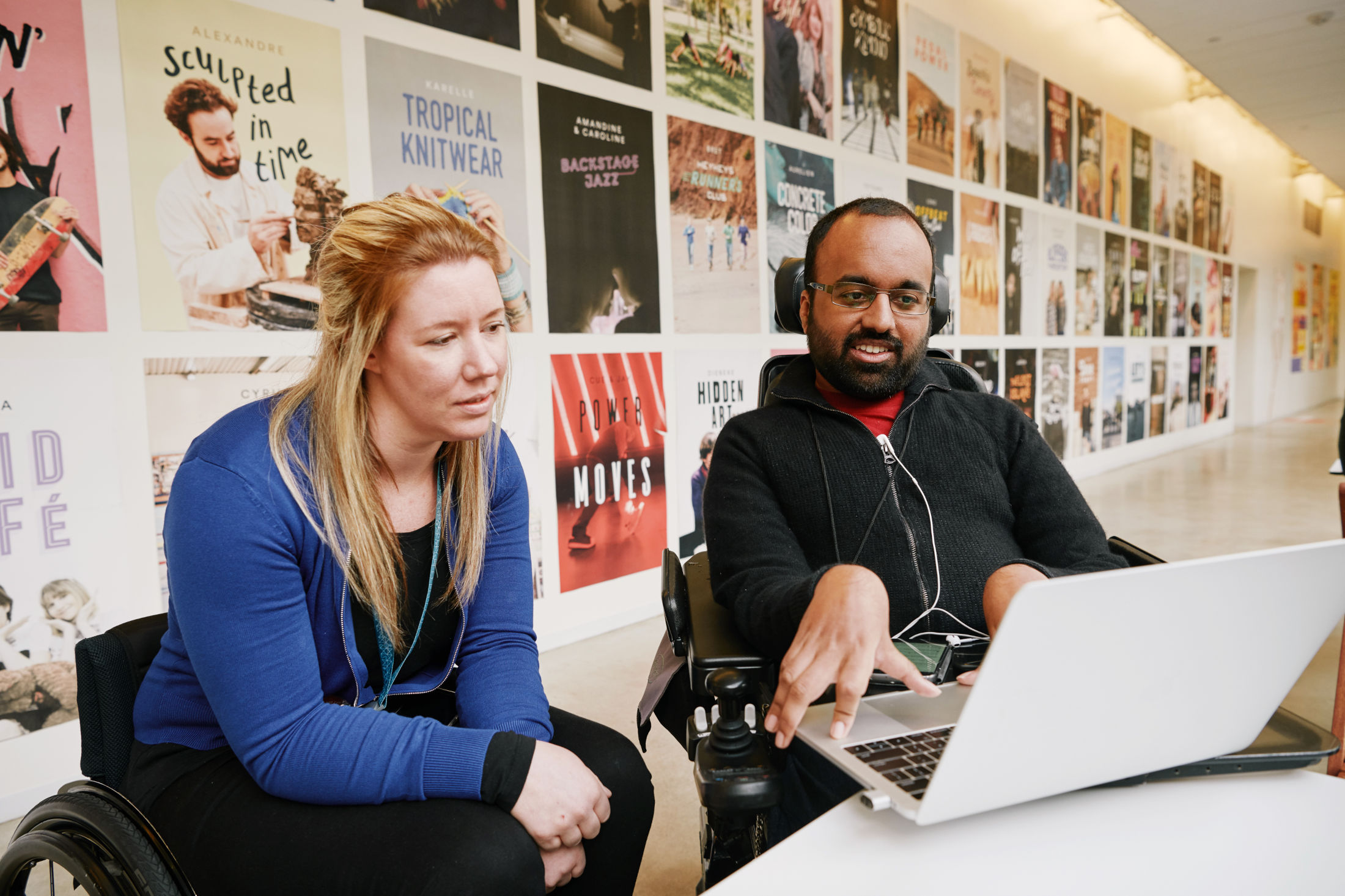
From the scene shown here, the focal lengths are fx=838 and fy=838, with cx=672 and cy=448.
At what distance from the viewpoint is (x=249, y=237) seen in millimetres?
2402

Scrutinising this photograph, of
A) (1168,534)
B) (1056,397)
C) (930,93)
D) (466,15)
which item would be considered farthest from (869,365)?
(1056,397)

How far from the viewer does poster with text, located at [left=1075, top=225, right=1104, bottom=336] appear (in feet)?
23.7

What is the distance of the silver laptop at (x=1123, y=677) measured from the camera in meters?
0.57

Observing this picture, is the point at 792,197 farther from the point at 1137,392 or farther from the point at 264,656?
the point at 1137,392

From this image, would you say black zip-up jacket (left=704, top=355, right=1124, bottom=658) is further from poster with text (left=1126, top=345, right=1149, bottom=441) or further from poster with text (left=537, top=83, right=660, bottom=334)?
poster with text (left=1126, top=345, right=1149, bottom=441)

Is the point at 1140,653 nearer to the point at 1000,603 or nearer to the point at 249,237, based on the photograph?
the point at 1000,603

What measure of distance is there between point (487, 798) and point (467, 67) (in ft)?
8.56

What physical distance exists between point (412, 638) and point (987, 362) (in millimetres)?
5536

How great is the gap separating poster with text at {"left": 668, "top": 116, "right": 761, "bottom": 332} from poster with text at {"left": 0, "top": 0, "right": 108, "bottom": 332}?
2.14 metres

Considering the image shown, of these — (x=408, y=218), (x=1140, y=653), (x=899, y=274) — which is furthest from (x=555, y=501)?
(x=1140, y=653)

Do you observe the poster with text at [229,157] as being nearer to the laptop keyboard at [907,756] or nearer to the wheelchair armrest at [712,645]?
the wheelchair armrest at [712,645]

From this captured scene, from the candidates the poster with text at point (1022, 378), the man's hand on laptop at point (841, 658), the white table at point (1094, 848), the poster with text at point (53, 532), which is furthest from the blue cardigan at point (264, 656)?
the poster with text at point (1022, 378)

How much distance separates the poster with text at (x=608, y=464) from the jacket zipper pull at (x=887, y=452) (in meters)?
1.92

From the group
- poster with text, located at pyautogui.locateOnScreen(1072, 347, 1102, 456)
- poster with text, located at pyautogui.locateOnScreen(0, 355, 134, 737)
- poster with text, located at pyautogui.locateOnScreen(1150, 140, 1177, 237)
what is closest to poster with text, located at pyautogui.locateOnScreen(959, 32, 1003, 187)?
poster with text, located at pyautogui.locateOnScreen(1072, 347, 1102, 456)
